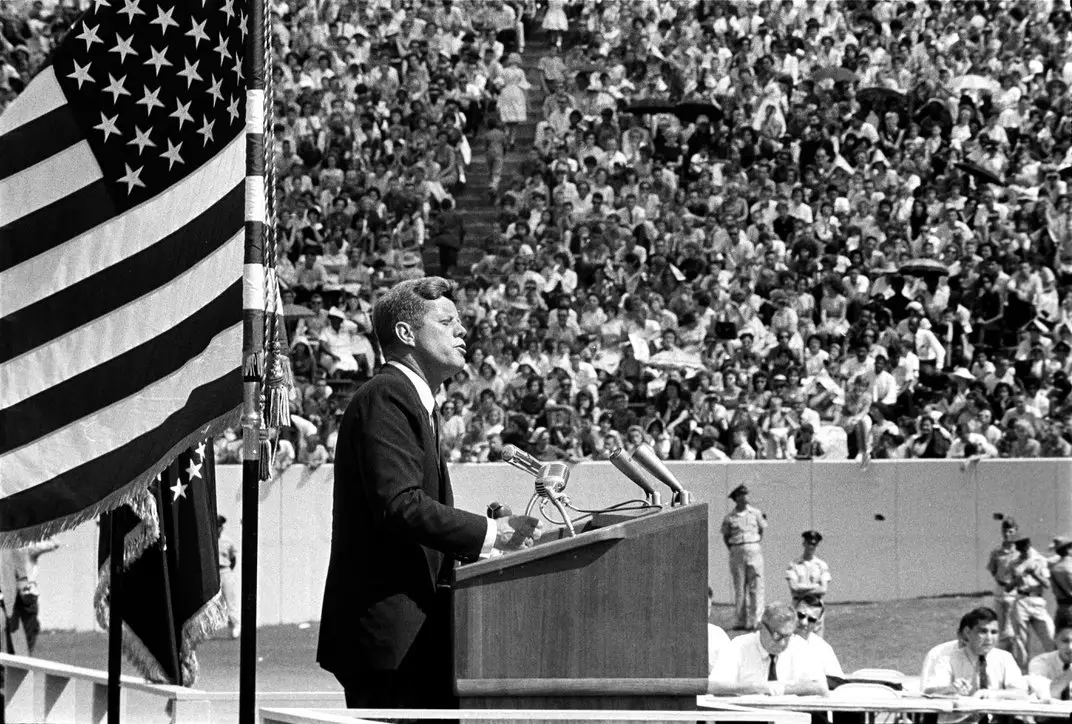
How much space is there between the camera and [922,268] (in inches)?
883

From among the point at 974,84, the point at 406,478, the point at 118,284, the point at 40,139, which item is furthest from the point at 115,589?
the point at 974,84

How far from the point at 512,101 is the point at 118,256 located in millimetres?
20828

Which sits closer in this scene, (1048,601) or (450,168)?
(1048,601)

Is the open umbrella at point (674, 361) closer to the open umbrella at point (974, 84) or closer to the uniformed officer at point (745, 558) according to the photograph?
the uniformed officer at point (745, 558)

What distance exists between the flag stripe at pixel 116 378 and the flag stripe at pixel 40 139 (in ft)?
2.81

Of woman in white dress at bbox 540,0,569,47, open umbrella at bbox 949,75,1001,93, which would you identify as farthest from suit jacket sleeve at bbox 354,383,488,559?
woman in white dress at bbox 540,0,569,47

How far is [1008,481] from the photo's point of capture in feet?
68.3

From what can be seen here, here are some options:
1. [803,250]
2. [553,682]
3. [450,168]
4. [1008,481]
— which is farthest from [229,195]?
[450,168]

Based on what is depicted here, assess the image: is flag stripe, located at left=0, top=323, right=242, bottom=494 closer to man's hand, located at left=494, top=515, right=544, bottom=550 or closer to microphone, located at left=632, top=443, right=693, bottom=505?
man's hand, located at left=494, top=515, right=544, bottom=550

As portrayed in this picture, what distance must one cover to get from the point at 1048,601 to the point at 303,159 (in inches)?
472

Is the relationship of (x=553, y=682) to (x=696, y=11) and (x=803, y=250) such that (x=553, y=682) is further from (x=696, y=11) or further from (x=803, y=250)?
(x=696, y=11)

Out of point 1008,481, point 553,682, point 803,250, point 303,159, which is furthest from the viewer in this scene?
point 303,159

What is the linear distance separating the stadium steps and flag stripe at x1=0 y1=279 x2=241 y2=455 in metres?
18.6

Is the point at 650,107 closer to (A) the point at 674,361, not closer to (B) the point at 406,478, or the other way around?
(A) the point at 674,361
